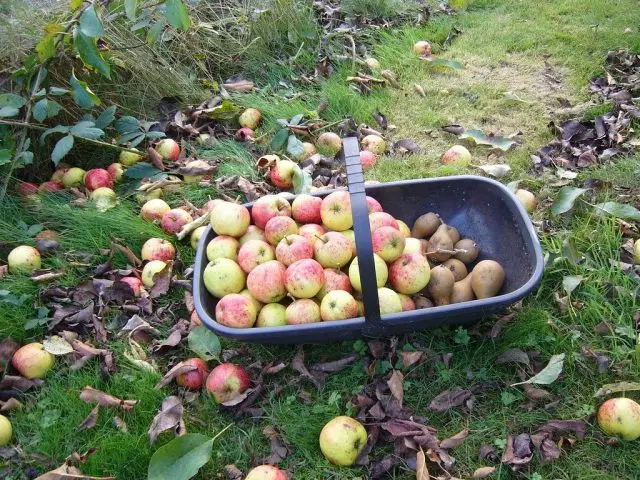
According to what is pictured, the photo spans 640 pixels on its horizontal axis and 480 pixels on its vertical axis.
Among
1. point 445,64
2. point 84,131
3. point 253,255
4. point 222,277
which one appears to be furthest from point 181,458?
point 445,64

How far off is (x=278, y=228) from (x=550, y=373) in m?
1.22

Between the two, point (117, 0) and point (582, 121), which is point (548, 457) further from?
point (117, 0)

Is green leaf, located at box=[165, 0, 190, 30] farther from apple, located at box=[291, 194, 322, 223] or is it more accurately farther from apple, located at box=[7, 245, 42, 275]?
apple, located at box=[7, 245, 42, 275]

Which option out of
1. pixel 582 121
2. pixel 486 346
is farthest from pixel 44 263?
pixel 582 121

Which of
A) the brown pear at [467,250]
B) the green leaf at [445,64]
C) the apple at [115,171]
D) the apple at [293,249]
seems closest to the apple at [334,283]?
the apple at [293,249]

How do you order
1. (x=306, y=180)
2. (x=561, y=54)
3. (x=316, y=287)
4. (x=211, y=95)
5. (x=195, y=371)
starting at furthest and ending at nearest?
(x=561, y=54)
(x=211, y=95)
(x=306, y=180)
(x=195, y=371)
(x=316, y=287)

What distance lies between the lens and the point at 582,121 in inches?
133

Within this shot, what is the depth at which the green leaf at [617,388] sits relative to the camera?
6.15 feet

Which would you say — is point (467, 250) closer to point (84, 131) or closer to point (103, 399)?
point (103, 399)

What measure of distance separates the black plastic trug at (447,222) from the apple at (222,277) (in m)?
0.04

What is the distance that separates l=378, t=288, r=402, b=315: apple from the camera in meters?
1.92

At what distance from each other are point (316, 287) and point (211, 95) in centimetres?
238

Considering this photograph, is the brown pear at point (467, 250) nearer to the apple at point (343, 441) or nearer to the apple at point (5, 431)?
the apple at point (343, 441)

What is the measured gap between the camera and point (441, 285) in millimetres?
2043
